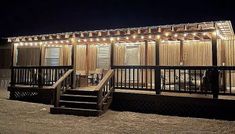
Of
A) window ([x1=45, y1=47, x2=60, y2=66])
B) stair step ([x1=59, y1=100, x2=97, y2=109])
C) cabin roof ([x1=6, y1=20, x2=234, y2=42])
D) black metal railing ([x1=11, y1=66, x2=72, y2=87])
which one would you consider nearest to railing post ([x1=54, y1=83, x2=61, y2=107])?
stair step ([x1=59, y1=100, x2=97, y2=109])

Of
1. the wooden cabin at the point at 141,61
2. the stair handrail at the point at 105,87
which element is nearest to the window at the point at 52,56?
the wooden cabin at the point at 141,61

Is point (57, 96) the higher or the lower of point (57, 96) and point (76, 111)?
the higher

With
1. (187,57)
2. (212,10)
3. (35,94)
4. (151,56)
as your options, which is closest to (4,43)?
(35,94)

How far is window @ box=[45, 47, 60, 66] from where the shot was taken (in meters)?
15.1

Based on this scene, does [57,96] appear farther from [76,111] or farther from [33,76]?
[33,76]

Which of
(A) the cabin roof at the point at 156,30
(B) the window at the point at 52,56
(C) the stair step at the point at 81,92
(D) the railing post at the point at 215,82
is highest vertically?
(A) the cabin roof at the point at 156,30

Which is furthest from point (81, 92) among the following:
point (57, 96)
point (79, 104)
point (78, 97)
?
point (57, 96)

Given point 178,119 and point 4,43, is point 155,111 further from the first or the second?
point 4,43

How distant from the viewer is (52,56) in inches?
601

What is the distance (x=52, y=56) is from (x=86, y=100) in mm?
7877

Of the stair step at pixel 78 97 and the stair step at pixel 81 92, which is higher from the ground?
the stair step at pixel 81 92

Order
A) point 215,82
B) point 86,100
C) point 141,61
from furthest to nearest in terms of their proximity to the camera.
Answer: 1. point 141,61
2. point 86,100
3. point 215,82

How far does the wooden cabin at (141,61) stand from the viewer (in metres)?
8.38

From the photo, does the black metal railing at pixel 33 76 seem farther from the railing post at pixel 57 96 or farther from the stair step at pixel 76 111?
the stair step at pixel 76 111
